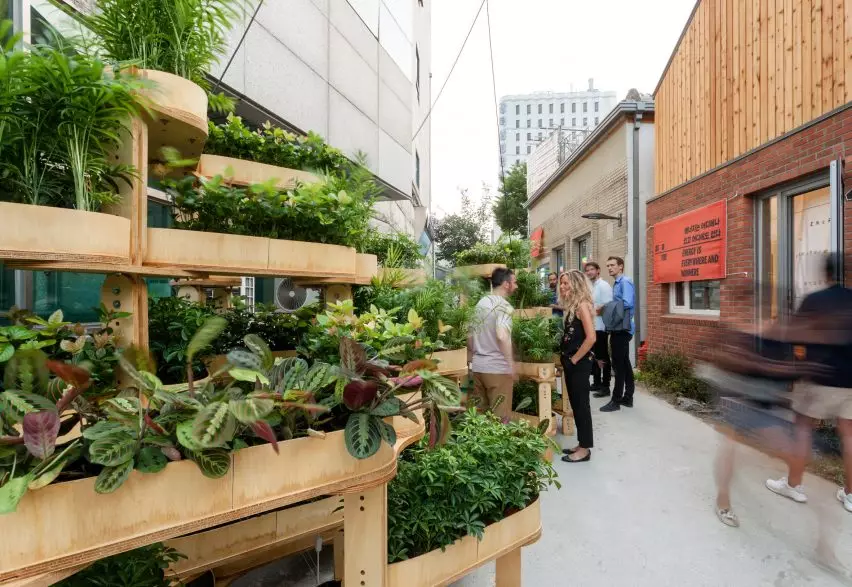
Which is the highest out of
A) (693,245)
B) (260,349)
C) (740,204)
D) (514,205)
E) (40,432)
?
(514,205)

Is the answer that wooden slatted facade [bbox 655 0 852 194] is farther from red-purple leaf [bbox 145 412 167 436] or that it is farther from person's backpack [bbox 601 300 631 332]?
red-purple leaf [bbox 145 412 167 436]

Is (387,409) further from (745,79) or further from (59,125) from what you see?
(745,79)

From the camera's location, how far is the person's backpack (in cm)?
573

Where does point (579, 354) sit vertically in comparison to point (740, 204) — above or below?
below

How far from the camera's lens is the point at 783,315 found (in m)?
3.27

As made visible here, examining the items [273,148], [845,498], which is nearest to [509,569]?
[273,148]

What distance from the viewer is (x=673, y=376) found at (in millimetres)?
6887

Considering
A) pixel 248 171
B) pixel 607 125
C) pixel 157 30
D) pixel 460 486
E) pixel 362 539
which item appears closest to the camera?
pixel 362 539

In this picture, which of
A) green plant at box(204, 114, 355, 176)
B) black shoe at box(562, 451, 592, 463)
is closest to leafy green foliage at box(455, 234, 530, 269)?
black shoe at box(562, 451, 592, 463)

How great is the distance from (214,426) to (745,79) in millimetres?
7143

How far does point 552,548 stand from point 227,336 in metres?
2.11

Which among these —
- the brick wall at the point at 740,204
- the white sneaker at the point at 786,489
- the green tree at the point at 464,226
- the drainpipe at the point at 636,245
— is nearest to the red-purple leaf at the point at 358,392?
the brick wall at the point at 740,204

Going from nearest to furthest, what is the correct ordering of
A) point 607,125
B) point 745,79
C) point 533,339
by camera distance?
1. point 533,339
2. point 745,79
3. point 607,125

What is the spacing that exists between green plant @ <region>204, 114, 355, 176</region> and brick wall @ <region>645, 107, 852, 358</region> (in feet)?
10.3
